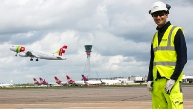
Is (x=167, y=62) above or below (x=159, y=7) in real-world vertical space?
below

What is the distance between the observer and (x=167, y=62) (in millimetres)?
5883

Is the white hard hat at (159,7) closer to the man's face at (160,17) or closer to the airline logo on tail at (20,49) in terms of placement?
the man's face at (160,17)

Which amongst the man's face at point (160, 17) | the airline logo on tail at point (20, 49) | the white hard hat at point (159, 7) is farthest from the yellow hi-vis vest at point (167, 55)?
the airline logo on tail at point (20, 49)

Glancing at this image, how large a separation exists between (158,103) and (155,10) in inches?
50.6

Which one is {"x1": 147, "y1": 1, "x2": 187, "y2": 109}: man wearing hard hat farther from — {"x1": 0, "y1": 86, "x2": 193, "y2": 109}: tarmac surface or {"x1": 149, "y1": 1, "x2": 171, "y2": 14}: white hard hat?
{"x1": 0, "y1": 86, "x2": 193, "y2": 109}: tarmac surface

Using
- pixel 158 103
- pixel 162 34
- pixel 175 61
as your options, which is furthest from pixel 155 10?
Result: pixel 158 103

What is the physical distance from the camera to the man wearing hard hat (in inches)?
227

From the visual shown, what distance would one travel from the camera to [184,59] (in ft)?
19.1

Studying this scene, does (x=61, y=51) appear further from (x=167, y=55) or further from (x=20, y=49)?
(x=167, y=55)

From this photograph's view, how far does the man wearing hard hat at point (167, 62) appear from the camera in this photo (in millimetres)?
5754

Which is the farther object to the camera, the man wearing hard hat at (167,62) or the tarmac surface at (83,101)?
the tarmac surface at (83,101)

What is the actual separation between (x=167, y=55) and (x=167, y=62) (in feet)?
0.32

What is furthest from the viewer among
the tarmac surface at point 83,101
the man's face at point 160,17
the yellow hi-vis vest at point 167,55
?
the tarmac surface at point 83,101

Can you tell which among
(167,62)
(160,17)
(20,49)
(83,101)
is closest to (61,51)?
(20,49)
